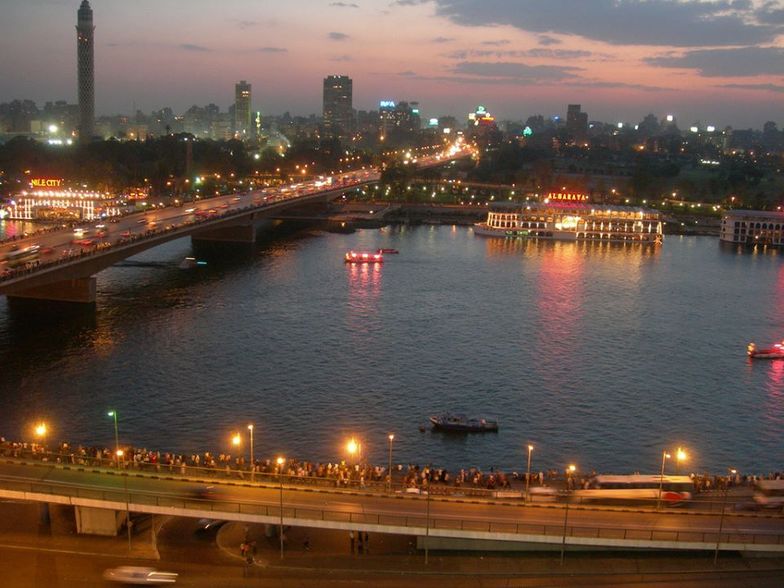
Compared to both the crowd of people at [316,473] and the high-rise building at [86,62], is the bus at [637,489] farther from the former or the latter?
the high-rise building at [86,62]

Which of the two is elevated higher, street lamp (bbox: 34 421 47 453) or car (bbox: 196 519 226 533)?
car (bbox: 196 519 226 533)

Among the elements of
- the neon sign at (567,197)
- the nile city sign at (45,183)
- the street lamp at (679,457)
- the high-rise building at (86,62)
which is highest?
the high-rise building at (86,62)

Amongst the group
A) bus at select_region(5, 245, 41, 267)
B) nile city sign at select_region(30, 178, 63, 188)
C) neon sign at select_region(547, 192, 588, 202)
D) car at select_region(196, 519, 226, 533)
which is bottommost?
car at select_region(196, 519, 226, 533)

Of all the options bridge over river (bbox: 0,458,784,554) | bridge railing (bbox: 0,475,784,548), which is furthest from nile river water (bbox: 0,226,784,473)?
bridge railing (bbox: 0,475,784,548)

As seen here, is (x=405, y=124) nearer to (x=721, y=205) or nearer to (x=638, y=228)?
(x=721, y=205)

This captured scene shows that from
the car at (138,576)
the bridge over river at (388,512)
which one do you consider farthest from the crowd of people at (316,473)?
the car at (138,576)

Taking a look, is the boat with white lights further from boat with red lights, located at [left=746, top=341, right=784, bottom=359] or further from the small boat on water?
the small boat on water
